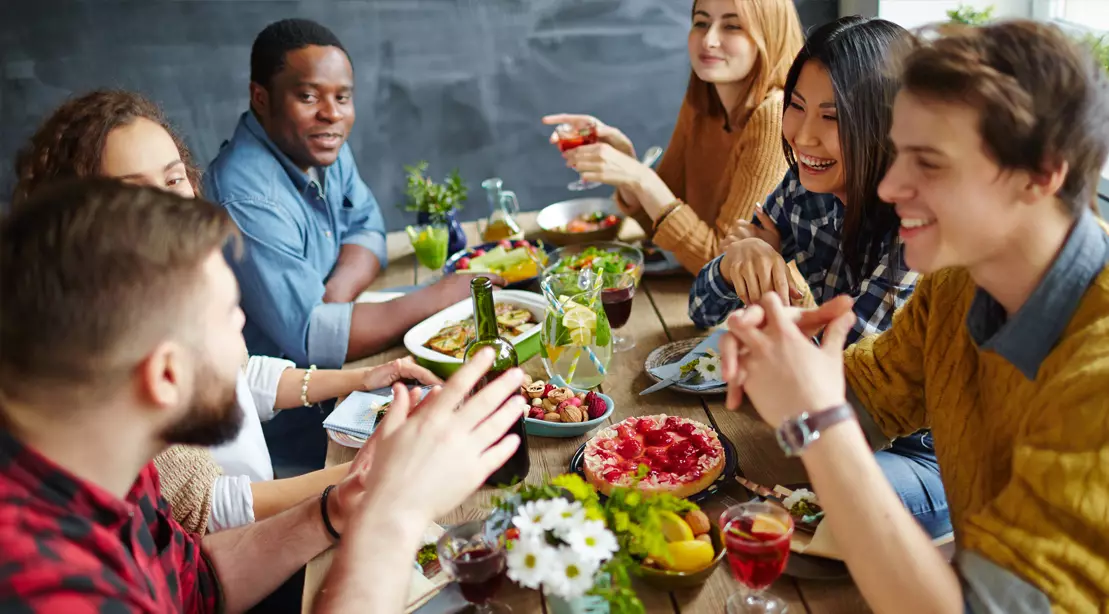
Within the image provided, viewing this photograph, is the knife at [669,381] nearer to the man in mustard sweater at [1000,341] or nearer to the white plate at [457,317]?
the white plate at [457,317]

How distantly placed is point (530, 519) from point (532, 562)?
0.06 m

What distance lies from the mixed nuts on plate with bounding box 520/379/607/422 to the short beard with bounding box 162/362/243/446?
0.60 m

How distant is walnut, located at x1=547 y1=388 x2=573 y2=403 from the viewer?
5.12 feet

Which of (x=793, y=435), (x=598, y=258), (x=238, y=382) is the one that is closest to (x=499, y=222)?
(x=598, y=258)

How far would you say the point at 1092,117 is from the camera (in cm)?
96

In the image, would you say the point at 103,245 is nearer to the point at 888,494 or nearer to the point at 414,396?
the point at 414,396

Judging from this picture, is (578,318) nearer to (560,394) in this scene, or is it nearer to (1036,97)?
(560,394)

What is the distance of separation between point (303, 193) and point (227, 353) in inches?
58.5

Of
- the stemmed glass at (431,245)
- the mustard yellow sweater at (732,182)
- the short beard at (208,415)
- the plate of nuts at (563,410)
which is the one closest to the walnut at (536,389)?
the plate of nuts at (563,410)

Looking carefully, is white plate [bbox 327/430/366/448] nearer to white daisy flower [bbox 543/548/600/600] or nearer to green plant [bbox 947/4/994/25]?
white daisy flower [bbox 543/548/600/600]

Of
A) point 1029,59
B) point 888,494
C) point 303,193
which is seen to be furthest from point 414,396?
point 303,193

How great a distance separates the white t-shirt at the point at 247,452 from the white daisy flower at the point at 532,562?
1.29 feet

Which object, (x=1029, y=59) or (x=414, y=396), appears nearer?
(x=1029, y=59)

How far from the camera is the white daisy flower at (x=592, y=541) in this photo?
36.7 inches
